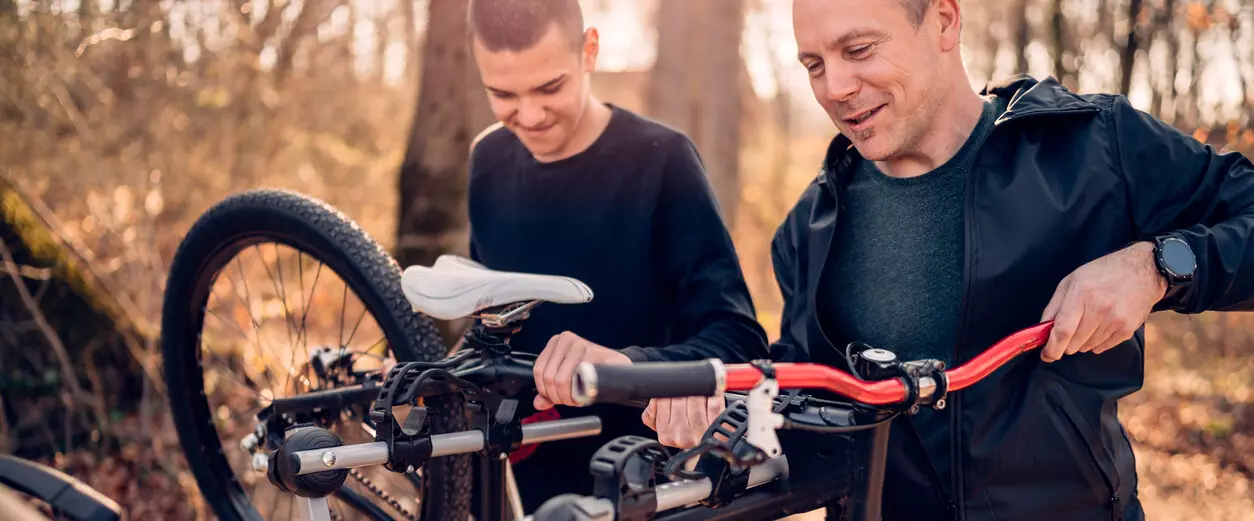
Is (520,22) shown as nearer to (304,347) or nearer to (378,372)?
(378,372)

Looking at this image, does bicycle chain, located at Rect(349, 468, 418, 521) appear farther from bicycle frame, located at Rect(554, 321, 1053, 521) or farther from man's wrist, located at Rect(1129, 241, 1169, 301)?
man's wrist, located at Rect(1129, 241, 1169, 301)

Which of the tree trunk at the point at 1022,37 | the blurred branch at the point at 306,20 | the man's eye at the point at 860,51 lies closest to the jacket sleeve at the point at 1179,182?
the man's eye at the point at 860,51

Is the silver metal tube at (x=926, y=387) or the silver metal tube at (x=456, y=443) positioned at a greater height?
the silver metal tube at (x=456, y=443)

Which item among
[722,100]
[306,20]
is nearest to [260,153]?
[306,20]

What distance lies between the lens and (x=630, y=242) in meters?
2.64

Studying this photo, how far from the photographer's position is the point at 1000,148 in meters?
2.05

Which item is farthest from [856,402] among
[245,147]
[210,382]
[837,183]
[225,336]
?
[245,147]

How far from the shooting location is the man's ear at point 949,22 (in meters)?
2.11

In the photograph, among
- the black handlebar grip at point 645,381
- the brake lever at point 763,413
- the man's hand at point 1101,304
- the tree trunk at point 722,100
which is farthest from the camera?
the tree trunk at point 722,100

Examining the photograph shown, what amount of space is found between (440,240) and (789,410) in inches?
120

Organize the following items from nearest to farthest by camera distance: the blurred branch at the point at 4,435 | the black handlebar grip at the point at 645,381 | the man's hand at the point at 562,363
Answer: the black handlebar grip at the point at 645,381 → the man's hand at the point at 562,363 → the blurred branch at the point at 4,435

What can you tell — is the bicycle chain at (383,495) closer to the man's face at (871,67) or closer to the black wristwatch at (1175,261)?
the man's face at (871,67)

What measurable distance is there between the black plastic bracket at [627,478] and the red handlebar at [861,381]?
0.60 feet

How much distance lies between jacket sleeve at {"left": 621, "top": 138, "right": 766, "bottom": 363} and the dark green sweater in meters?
0.26
